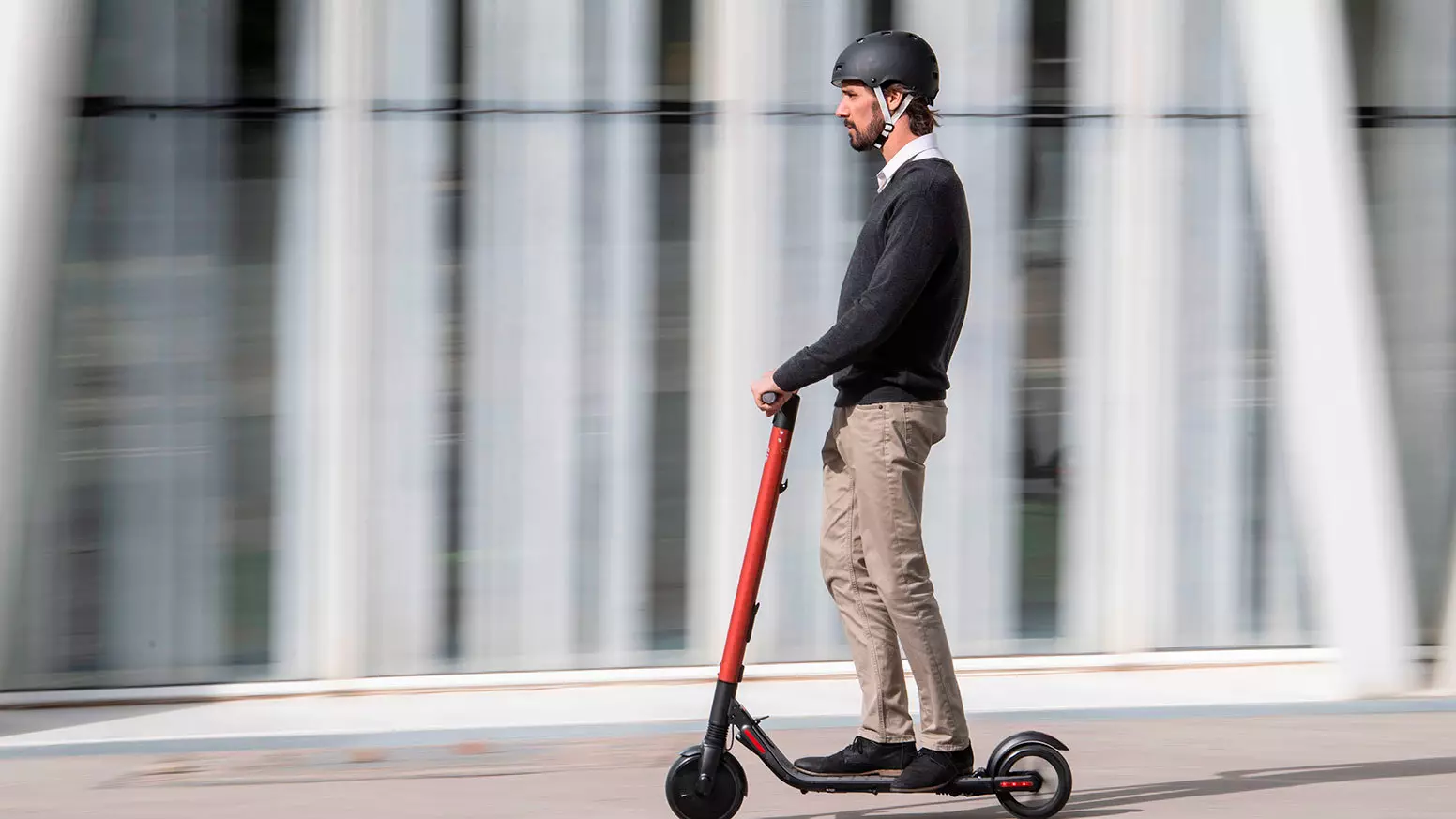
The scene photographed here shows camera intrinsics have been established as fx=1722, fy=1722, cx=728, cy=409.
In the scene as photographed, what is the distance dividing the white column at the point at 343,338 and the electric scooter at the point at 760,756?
213 cm

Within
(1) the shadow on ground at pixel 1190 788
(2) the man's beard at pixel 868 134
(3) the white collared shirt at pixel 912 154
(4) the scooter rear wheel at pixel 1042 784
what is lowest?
(1) the shadow on ground at pixel 1190 788

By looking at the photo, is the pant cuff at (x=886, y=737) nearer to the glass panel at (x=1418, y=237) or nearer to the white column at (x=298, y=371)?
the white column at (x=298, y=371)

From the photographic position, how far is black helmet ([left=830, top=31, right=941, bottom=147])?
4.30 meters

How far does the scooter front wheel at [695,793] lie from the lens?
4.30 metres

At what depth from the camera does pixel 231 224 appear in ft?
19.6

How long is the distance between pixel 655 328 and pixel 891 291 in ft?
6.95

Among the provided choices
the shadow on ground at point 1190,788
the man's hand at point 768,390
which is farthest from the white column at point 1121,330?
A: the man's hand at point 768,390

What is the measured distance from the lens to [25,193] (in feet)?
18.0

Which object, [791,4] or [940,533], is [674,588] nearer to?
[940,533]

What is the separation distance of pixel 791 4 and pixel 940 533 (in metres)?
2.02

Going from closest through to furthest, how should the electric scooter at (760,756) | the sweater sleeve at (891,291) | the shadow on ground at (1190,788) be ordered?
the sweater sleeve at (891,291)
the electric scooter at (760,756)
the shadow on ground at (1190,788)

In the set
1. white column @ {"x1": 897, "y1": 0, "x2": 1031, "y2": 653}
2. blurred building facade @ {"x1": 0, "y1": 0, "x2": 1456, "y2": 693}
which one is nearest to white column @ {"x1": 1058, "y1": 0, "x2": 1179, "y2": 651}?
blurred building facade @ {"x1": 0, "y1": 0, "x2": 1456, "y2": 693}

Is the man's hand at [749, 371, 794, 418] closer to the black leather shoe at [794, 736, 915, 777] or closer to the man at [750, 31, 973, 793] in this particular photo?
the man at [750, 31, 973, 793]

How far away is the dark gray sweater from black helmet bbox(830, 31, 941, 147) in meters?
0.17
